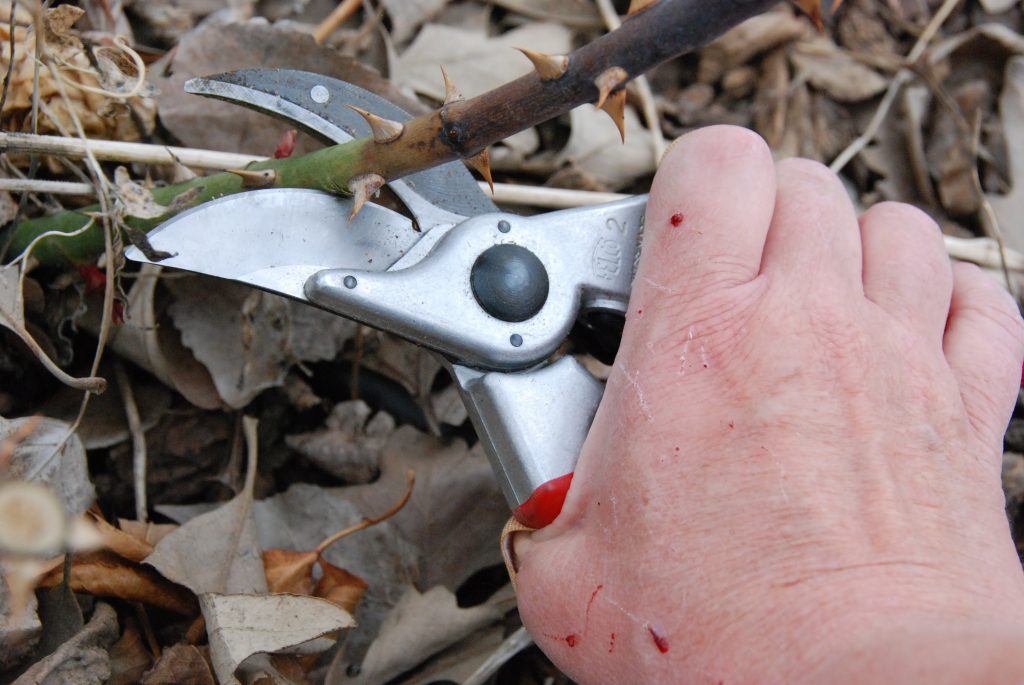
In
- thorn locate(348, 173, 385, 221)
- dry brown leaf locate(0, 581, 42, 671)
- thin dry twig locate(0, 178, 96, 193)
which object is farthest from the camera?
thin dry twig locate(0, 178, 96, 193)

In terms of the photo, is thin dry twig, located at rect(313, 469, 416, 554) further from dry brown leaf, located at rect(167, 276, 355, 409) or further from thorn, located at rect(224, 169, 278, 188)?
thorn, located at rect(224, 169, 278, 188)

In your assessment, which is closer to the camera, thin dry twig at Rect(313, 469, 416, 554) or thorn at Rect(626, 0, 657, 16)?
thorn at Rect(626, 0, 657, 16)

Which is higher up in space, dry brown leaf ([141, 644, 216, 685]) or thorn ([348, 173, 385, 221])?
thorn ([348, 173, 385, 221])

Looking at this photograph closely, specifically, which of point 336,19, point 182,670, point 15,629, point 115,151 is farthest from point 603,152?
point 15,629

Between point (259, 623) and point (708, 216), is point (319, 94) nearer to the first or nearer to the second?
point (708, 216)

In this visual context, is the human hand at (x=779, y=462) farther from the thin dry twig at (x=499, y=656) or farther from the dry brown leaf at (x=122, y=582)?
the dry brown leaf at (x=122, y=582)

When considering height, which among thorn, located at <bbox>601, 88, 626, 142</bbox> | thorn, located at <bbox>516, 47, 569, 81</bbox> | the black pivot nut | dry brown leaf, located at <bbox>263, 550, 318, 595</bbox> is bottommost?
dry brown leaf, located at <bbox>263, 550, 318, 595</bbox>

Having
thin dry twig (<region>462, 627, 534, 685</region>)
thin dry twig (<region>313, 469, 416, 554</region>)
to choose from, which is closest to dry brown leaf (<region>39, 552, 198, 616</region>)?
thin dry twig (<region>313, 469, 416, 554</region>)
